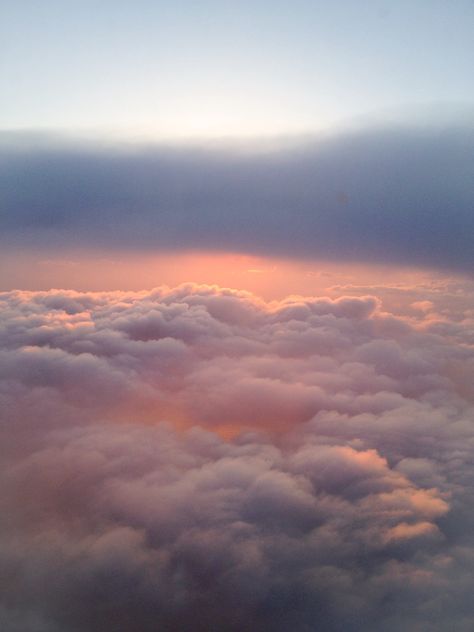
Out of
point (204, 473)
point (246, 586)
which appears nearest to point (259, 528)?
point (246, 586)

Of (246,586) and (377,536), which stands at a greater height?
(377,536)

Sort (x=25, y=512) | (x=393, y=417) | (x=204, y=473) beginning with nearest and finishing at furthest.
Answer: (x=204, y=473) < (x=25, y=512) < (x=393, y=417)

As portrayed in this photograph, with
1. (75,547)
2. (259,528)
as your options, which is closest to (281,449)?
(259,528)

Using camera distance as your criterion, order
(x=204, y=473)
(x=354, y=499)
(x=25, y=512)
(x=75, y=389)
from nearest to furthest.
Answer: (x=354, y=499) → (x=204, y=473) → (x=25, y=512) → (x=75, y=389)

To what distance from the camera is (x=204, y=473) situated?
7650 cm

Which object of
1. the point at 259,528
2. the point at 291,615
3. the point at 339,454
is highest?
the point at 339,454

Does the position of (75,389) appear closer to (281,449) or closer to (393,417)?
(281,449)

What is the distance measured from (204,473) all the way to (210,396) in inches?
1278

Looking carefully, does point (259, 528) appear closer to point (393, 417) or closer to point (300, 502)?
point (300, 502)

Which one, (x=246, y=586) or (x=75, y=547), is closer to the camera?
(x=246, y=586)

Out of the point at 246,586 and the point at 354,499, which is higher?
the point at 354,499

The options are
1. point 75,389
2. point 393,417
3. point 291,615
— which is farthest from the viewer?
point 75,389

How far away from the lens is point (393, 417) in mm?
95938

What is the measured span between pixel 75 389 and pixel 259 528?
56366mm
